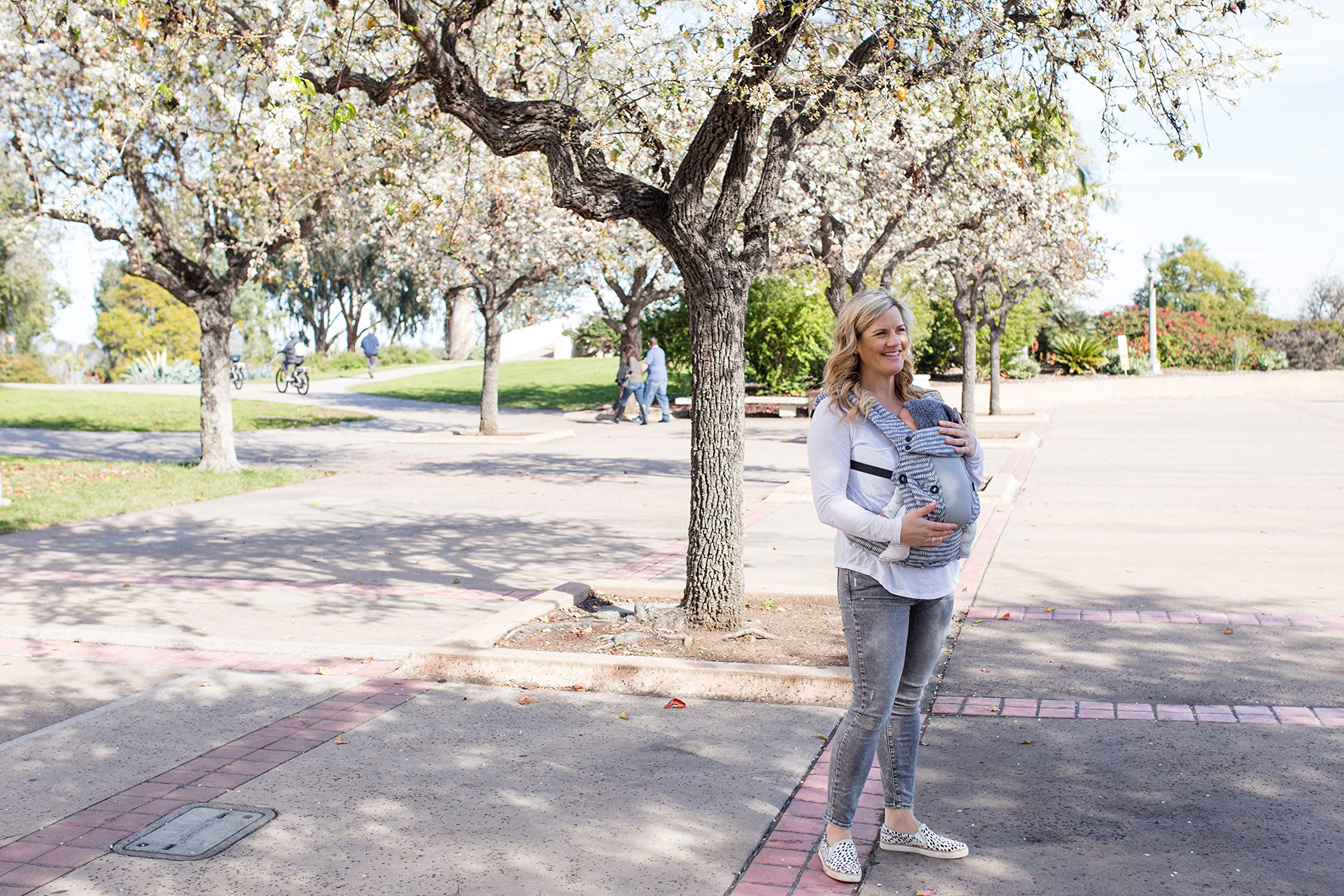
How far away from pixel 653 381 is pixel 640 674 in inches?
783

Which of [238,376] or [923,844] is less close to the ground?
[238,376]

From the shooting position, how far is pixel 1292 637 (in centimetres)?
662

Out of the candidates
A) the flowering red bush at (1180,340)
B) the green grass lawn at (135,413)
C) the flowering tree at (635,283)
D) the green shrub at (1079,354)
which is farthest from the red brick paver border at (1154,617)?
the flowering red bush at (1180,340)

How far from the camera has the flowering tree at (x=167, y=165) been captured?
34.7ft

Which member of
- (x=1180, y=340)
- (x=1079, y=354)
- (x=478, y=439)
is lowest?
(x=478, y=439)

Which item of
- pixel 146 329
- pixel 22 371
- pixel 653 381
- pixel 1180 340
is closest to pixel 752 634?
pixel 653 381

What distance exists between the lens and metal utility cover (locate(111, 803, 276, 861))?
4.00m

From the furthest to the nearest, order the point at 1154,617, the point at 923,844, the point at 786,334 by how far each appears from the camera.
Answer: the point at 786,334
the point at 1154,617
the point at 923,844

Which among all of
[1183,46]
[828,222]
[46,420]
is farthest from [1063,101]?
[46,420]

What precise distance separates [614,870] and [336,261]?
53.3 meters

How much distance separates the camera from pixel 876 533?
3588mm

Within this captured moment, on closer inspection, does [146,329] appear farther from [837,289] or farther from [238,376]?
[837,289]

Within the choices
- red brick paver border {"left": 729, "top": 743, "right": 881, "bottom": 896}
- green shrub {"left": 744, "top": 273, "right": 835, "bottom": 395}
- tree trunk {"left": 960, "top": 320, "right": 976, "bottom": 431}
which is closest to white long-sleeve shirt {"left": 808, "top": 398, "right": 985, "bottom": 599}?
red brick paver border {"left": 729, "top": 743, "right": 881, "bottom": 896}

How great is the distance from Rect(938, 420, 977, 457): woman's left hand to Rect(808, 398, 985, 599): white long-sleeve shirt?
→ 0.07m
